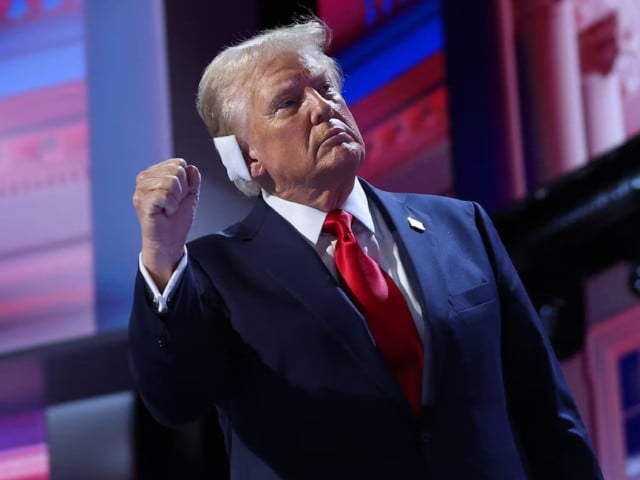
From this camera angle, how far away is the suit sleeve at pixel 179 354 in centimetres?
108

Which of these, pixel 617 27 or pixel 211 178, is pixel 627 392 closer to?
pixel 617 27

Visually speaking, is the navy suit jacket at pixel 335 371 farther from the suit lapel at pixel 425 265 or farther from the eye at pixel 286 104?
the eye at pixel 286 104

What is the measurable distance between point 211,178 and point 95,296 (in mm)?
514

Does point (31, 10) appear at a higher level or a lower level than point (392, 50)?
higher

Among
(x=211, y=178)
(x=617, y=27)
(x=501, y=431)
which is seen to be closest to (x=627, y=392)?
(x=617, y=27)

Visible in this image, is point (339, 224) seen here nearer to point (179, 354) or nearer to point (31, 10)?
point (179, 354)

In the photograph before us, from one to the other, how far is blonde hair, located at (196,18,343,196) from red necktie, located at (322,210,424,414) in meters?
0.21

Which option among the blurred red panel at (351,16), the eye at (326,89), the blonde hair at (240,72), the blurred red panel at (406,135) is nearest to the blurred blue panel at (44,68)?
the blurred red panel at (351,16)

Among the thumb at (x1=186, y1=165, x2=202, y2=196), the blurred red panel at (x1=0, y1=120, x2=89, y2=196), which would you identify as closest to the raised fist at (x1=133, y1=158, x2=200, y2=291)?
the thumb at (x1=186, y1=165, x2=202, y2=196)

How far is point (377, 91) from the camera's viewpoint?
2.76m

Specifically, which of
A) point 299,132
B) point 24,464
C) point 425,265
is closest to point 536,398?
point 425,265

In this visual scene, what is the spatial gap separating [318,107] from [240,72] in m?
0.13

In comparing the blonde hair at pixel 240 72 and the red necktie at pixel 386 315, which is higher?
the blonde hair at pixel 240 72

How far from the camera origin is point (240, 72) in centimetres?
127
